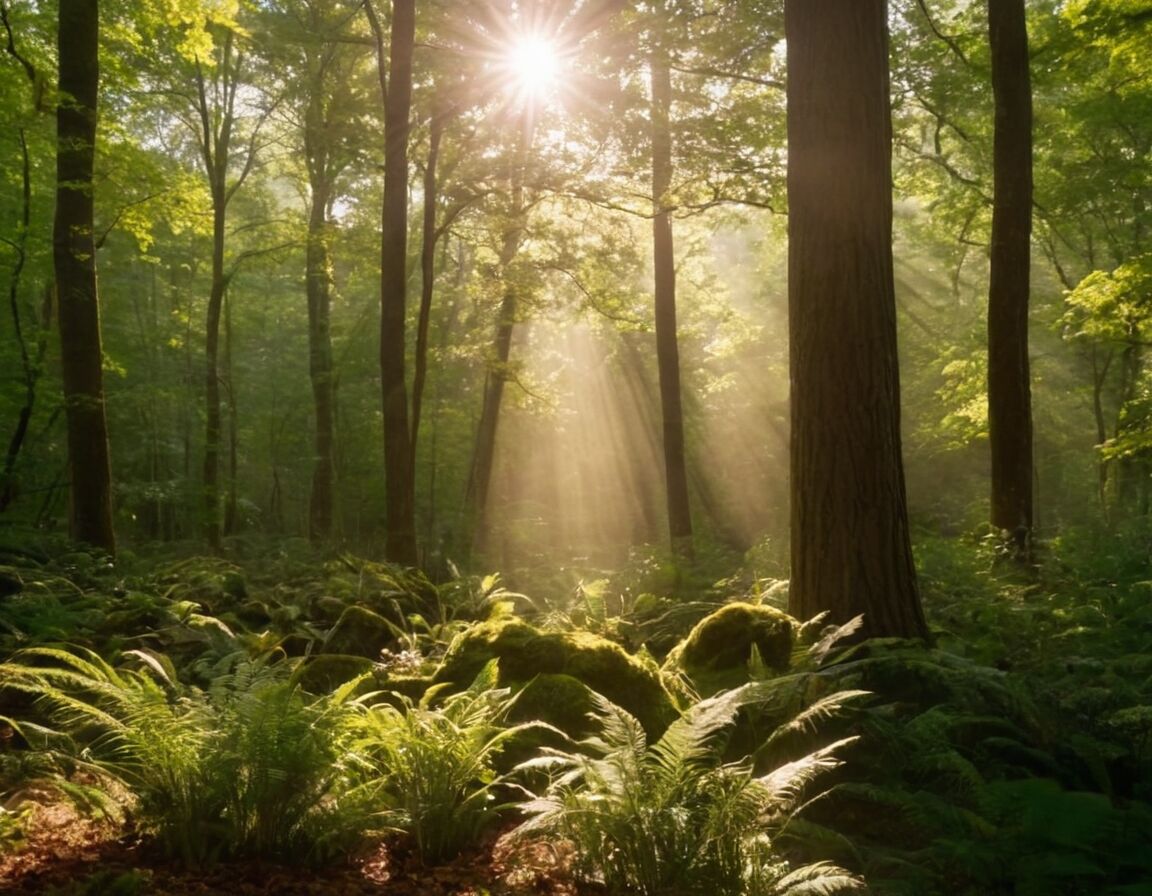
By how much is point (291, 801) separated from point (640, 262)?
1630 cm

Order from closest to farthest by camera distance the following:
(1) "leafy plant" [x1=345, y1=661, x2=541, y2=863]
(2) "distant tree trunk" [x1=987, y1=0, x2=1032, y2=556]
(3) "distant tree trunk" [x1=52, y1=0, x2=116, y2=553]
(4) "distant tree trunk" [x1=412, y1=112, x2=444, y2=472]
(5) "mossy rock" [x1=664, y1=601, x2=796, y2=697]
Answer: (1) "leafy plant" [x1=345, y1=661, x2=541, y2=863], (5) "mossy rock" [x1=664, y1=601, x2=796, y2=697], (2) "distant tree trunk" [x1=987, y1=0, x2=1032, y2=556], (3) "distant tree trunk" [x1=52, y1=0, x2=116, y2=553], (4) "distant tree trunk" [x1=412, y1=112, x2=444, y2=472]

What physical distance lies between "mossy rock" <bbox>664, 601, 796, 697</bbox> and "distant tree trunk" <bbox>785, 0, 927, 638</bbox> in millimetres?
324

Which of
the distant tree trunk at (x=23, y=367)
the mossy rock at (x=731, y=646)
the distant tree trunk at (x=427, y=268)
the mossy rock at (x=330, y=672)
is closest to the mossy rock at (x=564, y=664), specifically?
the mossy rock at (x=731, y=646)

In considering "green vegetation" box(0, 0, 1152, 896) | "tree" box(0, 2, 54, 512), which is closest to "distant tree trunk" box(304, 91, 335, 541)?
"green vegetation" box(0, 0, 1152, 896)

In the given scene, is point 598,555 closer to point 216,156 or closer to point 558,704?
point 216,156

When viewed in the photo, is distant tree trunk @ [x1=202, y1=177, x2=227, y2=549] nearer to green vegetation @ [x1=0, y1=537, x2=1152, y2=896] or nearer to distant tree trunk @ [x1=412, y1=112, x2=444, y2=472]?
distant tree trunk @ [x1=412, y1=112, x2=444, y2=472]

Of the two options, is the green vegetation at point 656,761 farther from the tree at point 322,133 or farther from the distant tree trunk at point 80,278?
the tree at point 322,133

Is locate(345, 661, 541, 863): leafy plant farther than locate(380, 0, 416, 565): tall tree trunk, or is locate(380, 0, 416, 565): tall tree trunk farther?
locate(380, 0, 416, 565): tall tree trunk

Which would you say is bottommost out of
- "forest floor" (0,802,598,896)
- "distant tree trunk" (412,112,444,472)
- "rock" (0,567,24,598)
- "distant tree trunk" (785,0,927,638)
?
"forest floor" (0,802,598,896)

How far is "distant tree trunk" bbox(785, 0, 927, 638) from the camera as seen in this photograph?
593cm

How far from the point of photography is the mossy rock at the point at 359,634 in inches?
295

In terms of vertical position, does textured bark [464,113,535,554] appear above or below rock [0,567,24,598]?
above

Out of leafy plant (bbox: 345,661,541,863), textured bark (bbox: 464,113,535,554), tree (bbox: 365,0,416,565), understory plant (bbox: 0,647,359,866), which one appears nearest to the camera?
understory plant (bbox: 0,647,359,866)

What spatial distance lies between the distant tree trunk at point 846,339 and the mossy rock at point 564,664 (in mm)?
1455
